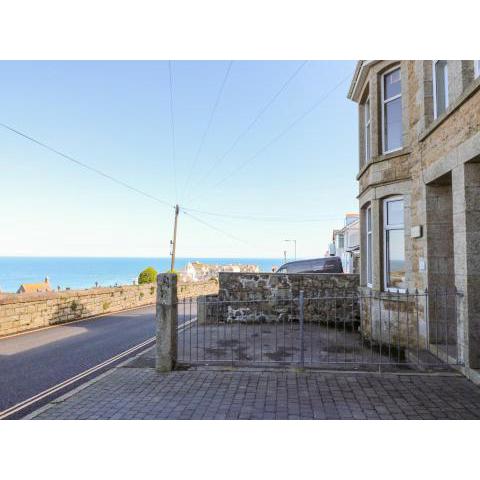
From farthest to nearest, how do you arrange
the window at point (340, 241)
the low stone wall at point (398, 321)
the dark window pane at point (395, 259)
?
the window at point (340, 241) → the dark window pane at point (395, 259) → the low stone wall at point (398, 321)

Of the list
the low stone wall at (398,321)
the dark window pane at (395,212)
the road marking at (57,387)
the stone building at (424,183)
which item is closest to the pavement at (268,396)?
the road marking at (57,387)

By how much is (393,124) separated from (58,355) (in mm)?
10145

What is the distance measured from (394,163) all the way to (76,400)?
822 centimetres

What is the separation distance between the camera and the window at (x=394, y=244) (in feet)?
26.6

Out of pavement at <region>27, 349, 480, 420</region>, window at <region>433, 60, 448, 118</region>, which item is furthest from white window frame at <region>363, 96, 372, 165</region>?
pavement at <region>27, 349, 480, 420</region>

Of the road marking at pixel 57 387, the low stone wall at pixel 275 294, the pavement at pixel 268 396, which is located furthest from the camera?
the low stone wall at pixel 275 294

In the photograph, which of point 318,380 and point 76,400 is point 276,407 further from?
point 76,400

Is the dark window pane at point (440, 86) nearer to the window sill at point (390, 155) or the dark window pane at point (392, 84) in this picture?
the window sill at point (390, 155)

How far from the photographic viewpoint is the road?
5461mm

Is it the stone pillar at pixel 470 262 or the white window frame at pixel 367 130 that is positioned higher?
the white window frame at pixel 367 130

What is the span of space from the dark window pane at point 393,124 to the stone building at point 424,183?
25 mm

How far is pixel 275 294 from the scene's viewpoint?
11742 millimetres


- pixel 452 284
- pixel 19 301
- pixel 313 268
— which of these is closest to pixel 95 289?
pixel 19 301

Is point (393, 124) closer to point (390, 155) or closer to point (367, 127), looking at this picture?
point (390, 155)
